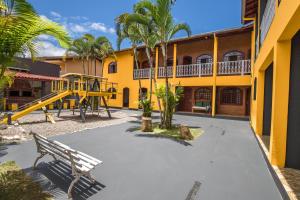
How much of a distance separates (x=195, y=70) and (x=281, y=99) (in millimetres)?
12100

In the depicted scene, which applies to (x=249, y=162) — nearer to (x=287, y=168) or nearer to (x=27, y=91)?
(x=287, y=168)

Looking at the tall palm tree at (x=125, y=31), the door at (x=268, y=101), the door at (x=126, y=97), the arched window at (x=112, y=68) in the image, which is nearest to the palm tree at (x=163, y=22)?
the tall palm tree at (x=125, y=31)

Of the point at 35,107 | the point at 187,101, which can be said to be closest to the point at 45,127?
the point at 35,107

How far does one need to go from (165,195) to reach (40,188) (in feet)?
8.06

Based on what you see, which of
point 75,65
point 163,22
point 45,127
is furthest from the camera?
point 75,65

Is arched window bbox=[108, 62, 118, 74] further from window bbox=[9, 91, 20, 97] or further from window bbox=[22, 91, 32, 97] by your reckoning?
window bbox=[9, 91, 20, 97]

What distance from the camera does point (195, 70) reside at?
Answer: 53.0ft

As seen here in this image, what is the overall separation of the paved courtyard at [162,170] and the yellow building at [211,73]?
735 centimetres

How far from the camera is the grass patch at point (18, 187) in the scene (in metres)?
3.27

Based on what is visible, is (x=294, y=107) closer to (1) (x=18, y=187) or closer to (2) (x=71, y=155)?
(2) (x=71, y=155)

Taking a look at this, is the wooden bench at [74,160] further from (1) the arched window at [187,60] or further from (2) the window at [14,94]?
(2) the window at [14,94]

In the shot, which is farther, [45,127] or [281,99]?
[45,127]

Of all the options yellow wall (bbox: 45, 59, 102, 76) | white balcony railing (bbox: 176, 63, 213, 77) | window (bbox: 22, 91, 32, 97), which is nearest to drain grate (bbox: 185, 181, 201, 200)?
white balcony railing (bbox: 176, 63, 213, 77)

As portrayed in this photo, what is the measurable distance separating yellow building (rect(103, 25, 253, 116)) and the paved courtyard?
7353 millimetres
